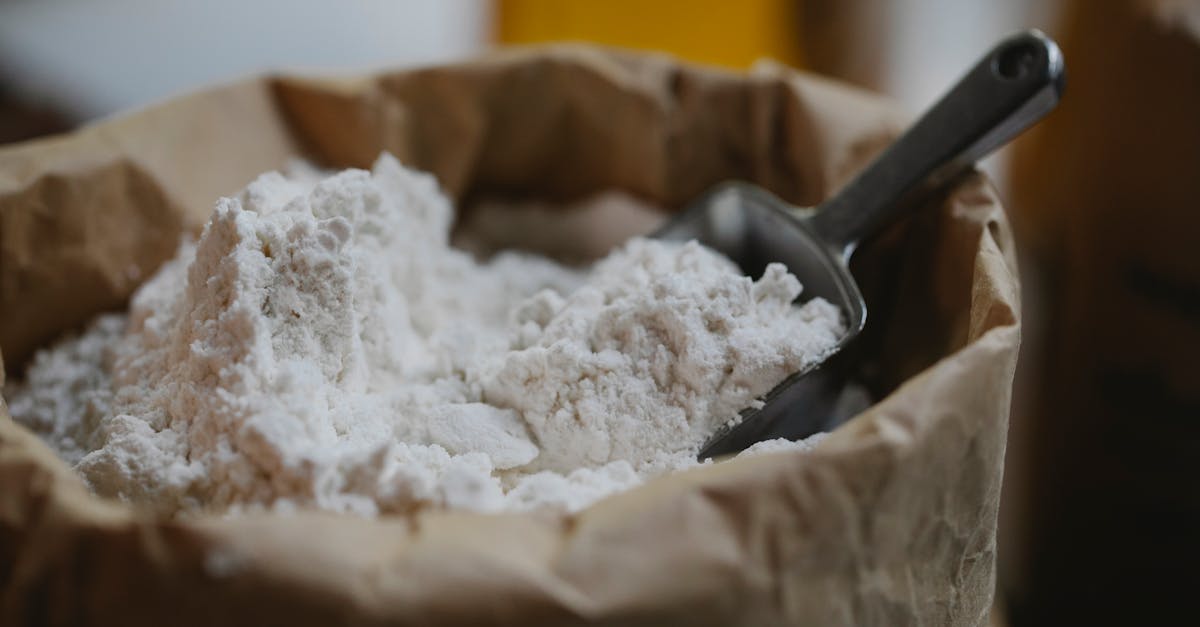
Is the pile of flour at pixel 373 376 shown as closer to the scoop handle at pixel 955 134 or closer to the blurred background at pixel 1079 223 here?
the scoop handle at pixel 955 134

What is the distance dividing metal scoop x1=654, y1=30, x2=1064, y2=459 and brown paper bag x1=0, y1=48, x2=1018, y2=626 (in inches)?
1.1

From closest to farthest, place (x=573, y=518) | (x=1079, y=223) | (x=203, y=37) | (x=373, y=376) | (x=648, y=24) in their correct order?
(x=573, y=518)
(x=373, y=376)
(x=1079, y=223)
(x=648, y=24)
(x=203, y=37)

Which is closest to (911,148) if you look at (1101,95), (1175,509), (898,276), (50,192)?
(898,276)

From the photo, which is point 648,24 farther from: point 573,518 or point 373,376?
point 573,518

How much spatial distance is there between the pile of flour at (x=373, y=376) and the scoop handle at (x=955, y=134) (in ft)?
0.26

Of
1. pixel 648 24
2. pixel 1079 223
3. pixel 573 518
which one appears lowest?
pixel 1079 223

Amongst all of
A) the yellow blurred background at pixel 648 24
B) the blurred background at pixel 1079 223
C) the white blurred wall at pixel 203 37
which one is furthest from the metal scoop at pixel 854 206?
the white blurred wall at pixel 203 37

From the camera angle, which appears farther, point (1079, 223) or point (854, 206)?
point (1079, 223)

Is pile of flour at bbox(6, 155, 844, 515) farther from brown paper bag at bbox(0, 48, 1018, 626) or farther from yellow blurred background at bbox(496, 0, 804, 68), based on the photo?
yellow blurred background at bbox(496, 0, 804, 68)

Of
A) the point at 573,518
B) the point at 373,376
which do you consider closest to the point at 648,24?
the point at 373,376

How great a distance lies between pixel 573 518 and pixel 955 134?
0.31 meters

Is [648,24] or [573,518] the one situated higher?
[648,24]

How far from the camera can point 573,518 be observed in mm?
352

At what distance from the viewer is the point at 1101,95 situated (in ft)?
2.30
